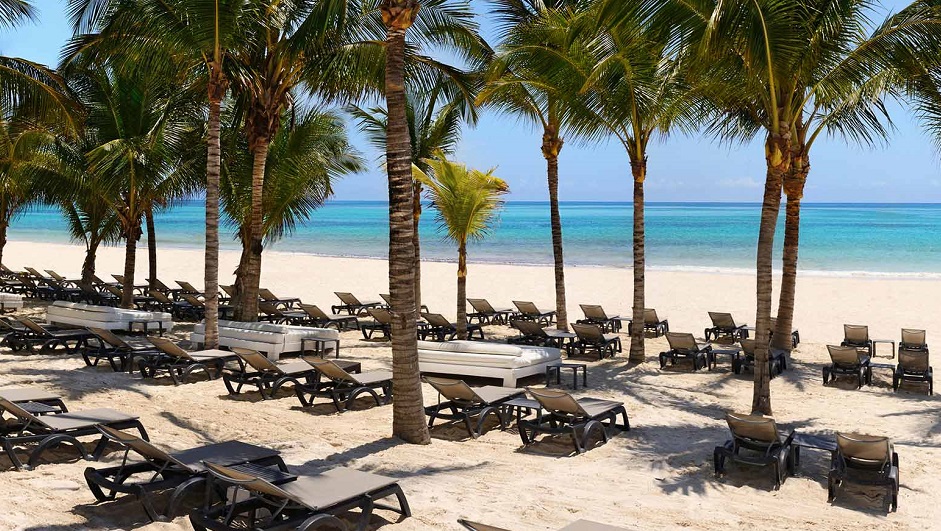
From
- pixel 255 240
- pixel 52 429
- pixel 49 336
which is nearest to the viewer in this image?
pixel 52 429

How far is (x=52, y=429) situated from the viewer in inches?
273

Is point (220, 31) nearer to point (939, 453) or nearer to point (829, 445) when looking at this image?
point (829, 445)

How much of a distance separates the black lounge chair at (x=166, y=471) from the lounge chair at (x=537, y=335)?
27.1 feet

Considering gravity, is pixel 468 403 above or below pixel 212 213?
below

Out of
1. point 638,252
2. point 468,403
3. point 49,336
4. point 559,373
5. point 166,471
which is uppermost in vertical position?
point 638,252

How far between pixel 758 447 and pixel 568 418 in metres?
1.94

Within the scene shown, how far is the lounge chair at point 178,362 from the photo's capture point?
1090cm

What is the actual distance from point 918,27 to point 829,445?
196 inches

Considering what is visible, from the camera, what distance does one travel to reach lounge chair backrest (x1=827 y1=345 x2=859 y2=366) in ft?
38.4

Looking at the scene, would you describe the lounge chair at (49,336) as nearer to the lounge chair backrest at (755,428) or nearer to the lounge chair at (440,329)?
the lounge chair at (440,329)

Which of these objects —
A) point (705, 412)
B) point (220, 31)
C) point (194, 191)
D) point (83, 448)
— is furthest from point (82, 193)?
point (705, 412)

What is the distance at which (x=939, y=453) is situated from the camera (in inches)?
322

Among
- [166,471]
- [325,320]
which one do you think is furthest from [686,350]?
[166,471]

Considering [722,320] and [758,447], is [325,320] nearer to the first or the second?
[722,320]
